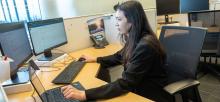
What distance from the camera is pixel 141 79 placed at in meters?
1.28

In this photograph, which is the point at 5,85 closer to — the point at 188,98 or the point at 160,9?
the point at 188,98

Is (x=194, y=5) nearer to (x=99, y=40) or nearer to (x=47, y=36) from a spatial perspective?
(x=99, y=40)

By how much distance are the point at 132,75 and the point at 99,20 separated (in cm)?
148

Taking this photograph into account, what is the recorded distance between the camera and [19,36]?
1.49m

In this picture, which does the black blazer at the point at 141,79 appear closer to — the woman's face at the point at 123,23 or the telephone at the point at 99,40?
the woman's face at the point at 123,23

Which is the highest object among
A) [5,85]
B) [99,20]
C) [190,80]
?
[99,20]

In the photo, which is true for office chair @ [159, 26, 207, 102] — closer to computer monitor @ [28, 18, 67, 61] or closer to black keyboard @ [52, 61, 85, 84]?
black keyboard @ [52, 61, 85, 84]

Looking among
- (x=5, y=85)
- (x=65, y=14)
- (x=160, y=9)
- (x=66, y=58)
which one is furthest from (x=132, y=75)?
(x=160, y=9)

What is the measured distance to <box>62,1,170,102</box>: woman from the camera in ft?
3.87

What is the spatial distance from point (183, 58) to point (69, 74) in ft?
2.65

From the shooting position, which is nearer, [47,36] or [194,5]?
[47,36]

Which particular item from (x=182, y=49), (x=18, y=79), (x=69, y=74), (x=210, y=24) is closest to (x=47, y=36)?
(x=69, y=74)

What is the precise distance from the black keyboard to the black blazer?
14.0 inches

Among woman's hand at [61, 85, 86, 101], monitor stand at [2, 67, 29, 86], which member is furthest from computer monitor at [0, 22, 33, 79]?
woman's hand at [61, 85, 86, 101]
